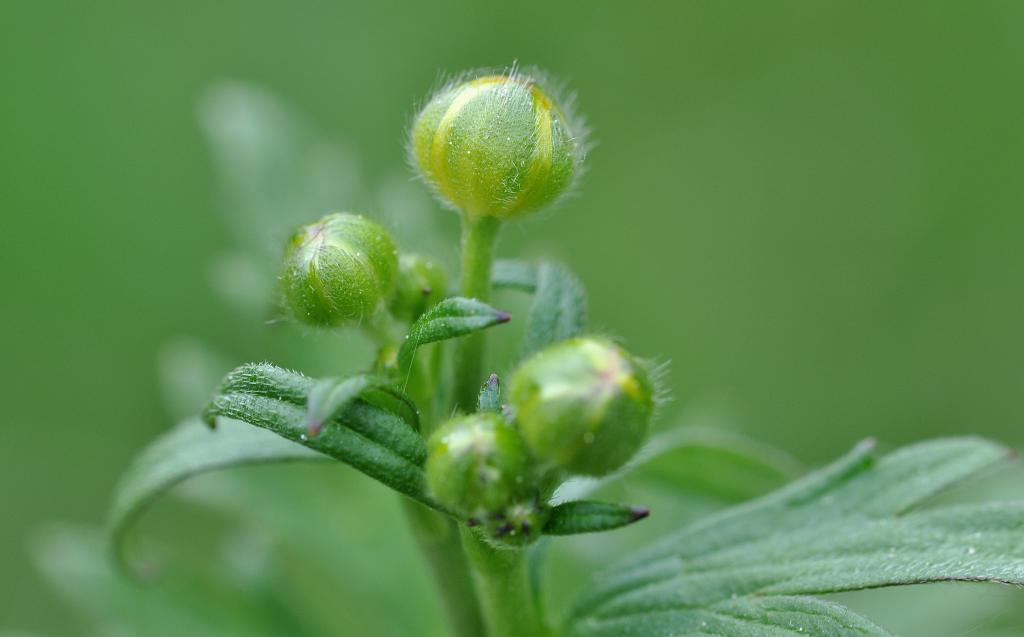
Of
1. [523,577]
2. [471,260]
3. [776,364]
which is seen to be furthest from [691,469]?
[776,364]

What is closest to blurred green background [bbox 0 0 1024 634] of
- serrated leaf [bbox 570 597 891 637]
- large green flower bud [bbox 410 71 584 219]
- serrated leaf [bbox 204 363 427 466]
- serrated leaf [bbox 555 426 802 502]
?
serrated leaf [bbox 555 426 802 502]

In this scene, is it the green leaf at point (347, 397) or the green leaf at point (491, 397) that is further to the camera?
the green leaf at point (491, 397)

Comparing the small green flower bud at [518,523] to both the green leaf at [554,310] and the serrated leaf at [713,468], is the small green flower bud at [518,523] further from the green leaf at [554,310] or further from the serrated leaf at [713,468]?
the serrated leaf at [713,468]

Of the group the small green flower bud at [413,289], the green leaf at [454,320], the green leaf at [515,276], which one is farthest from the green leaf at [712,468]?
the green leaf at [454,320]

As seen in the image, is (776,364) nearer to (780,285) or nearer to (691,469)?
(780,285)

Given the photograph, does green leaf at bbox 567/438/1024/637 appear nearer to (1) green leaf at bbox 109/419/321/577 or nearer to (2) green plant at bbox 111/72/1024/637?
(2) green plant at bbox 111/72/1024/637
